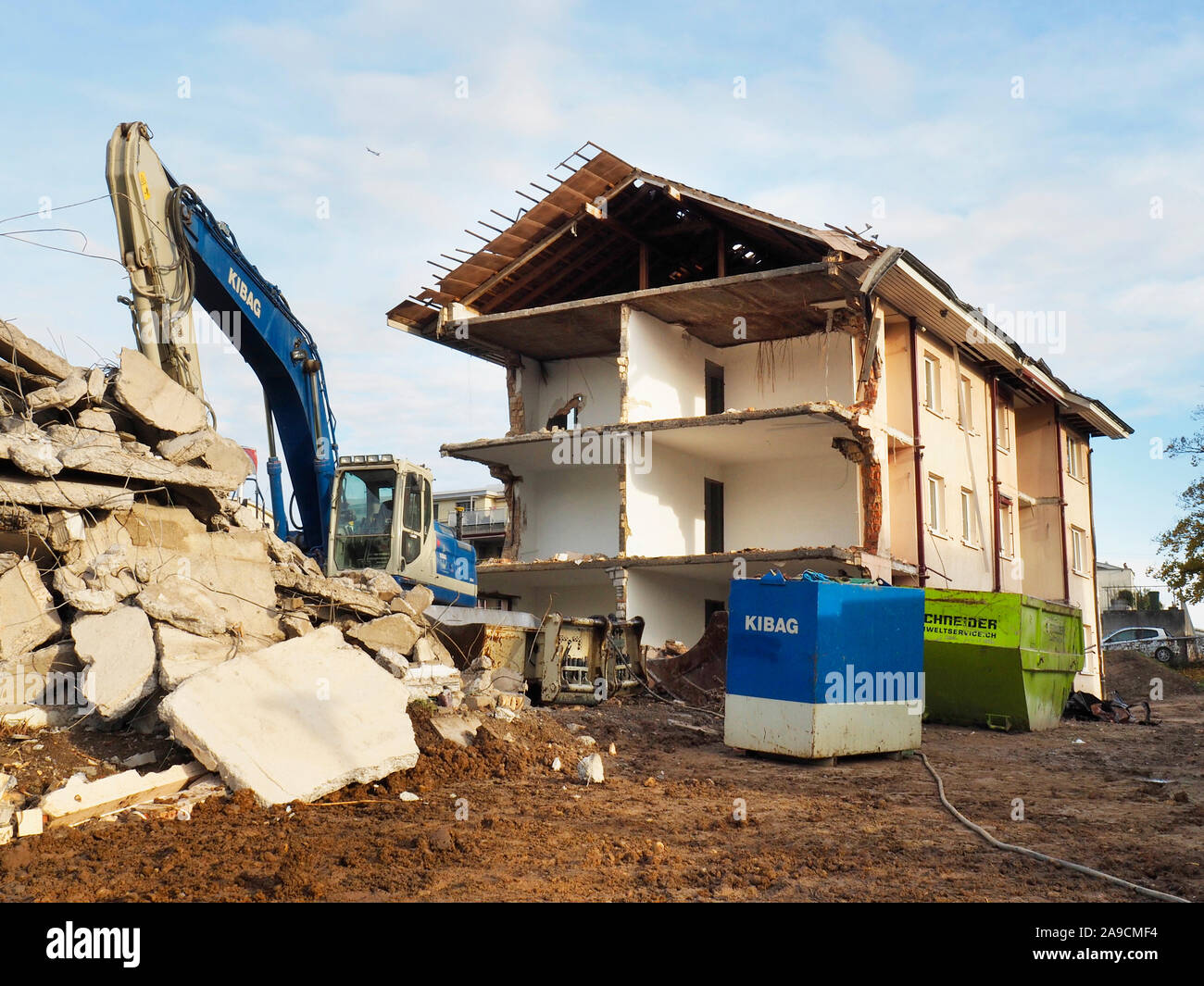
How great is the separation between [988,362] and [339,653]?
2380 cm

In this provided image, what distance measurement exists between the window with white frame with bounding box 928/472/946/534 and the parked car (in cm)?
2025

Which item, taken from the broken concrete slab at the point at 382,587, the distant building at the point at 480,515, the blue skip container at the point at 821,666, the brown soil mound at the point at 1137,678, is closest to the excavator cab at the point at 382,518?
the broken concrete slab at the point at 382,587

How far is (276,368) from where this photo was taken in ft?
60.7

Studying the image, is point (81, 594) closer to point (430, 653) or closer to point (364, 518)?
point (430, 653)

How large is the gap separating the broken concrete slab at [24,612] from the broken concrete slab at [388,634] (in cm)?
309

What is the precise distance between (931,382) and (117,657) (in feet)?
68.7

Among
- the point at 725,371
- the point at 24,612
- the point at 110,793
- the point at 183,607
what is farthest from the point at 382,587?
the point at 725,371

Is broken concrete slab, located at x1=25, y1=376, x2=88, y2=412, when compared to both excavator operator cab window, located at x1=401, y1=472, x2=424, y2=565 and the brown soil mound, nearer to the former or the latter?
excavator operator cab window, located at x1=401, y1=472, x2=424, y2=565

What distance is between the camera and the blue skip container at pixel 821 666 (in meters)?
11.2

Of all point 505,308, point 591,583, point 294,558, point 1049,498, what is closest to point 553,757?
point 294,558

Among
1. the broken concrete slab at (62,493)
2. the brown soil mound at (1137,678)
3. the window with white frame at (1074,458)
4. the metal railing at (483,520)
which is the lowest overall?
the brown soil mound at (1137,678)

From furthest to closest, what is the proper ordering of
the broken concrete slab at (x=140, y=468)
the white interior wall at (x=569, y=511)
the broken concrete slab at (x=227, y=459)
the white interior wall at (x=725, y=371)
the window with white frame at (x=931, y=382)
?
the white interior wall at (x=569, y=511)
the window with white frame at (x=931, y=382)
the white interior wall at (x=725, y=371)
the broken concrete slab at (x=227, y=459)
the broken concrete slab at (x=140, y=468)

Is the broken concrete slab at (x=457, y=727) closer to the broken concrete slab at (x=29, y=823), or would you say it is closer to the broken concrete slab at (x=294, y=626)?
the broken concrete slab at (x=294, y=626)

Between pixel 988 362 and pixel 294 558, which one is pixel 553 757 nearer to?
pixel 294 558
